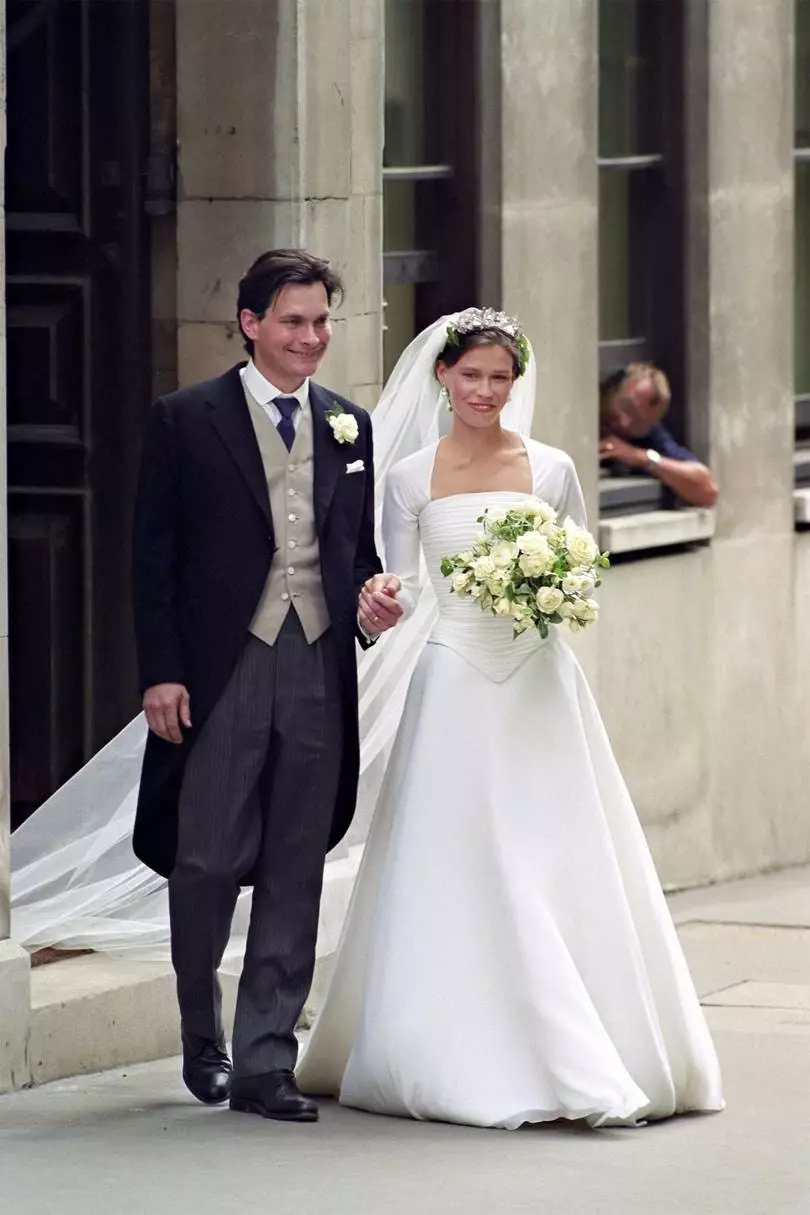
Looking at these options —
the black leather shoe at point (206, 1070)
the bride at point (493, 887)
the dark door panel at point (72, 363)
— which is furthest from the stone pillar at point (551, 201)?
the black leather shoe at point (206, 1070)

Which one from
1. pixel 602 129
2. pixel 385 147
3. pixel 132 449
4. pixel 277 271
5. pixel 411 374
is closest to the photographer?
pixel 277 271

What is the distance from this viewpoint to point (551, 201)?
11.2 meters

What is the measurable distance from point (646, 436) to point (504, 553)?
4.52m

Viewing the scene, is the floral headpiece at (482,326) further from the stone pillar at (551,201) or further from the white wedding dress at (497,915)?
the stone pillar at (551,201)

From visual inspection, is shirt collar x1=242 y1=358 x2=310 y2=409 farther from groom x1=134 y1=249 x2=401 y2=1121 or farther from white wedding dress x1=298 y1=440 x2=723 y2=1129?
white wedding dress x1=298 y1=440 x2=723 y2=1129

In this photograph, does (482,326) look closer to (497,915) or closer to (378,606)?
(378,606)

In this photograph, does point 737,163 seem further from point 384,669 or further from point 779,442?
point 384,669

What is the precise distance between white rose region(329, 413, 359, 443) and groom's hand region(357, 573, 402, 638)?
0.36 meters

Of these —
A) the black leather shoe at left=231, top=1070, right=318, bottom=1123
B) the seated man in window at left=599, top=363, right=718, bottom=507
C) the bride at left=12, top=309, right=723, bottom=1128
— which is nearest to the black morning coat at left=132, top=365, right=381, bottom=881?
the bride at left=12, top=309, right=723, bottom=1128

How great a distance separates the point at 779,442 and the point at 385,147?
260 centimetres

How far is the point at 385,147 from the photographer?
10.8m

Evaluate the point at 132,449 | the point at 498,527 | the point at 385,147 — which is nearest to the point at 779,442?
the point at 385,147

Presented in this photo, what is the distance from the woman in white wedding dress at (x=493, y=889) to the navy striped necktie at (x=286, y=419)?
37 cm

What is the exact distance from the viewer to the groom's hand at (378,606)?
7.53 m
